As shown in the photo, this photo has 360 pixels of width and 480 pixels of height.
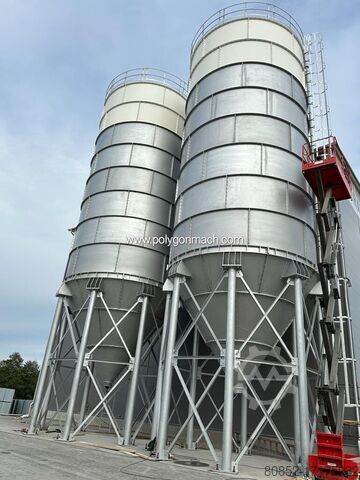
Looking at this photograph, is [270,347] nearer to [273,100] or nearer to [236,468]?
[236,468]

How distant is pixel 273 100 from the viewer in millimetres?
13156

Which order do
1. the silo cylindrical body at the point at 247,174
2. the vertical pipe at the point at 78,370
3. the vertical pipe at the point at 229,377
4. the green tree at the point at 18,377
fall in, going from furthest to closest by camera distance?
the green tree at the point at 18,377 → the vertical pipe at the point at 78,370 → the silo cylindrical body at the point at 247,174 → the vertical pipe at the point at 229,377

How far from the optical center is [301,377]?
992 centimetres

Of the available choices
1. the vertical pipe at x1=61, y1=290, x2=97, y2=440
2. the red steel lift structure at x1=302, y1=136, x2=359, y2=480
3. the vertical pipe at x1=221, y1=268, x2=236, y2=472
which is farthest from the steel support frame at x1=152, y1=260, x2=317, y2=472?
the vertical pipe at x1=61, y1=290, x2=97, y2=440

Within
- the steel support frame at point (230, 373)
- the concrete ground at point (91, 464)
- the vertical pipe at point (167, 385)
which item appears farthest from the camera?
the vertical pipe at point (167, 385)

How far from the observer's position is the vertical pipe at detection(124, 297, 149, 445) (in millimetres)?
12609

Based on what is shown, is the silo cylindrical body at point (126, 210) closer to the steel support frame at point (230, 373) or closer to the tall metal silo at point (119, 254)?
the tall metal silo at point (119, 254)

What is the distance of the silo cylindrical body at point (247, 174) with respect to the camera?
11.1m

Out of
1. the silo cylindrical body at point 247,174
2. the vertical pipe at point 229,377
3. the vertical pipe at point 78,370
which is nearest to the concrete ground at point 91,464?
the vertical pipe at point 229,377

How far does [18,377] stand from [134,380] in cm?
3305

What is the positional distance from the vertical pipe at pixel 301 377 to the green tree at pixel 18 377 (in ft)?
125

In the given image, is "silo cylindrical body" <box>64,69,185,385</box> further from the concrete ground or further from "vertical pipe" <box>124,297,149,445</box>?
the concrete ground

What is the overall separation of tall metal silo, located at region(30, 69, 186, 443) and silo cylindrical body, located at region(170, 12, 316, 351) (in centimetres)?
238

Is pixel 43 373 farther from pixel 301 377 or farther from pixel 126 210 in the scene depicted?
pixel 301 377
